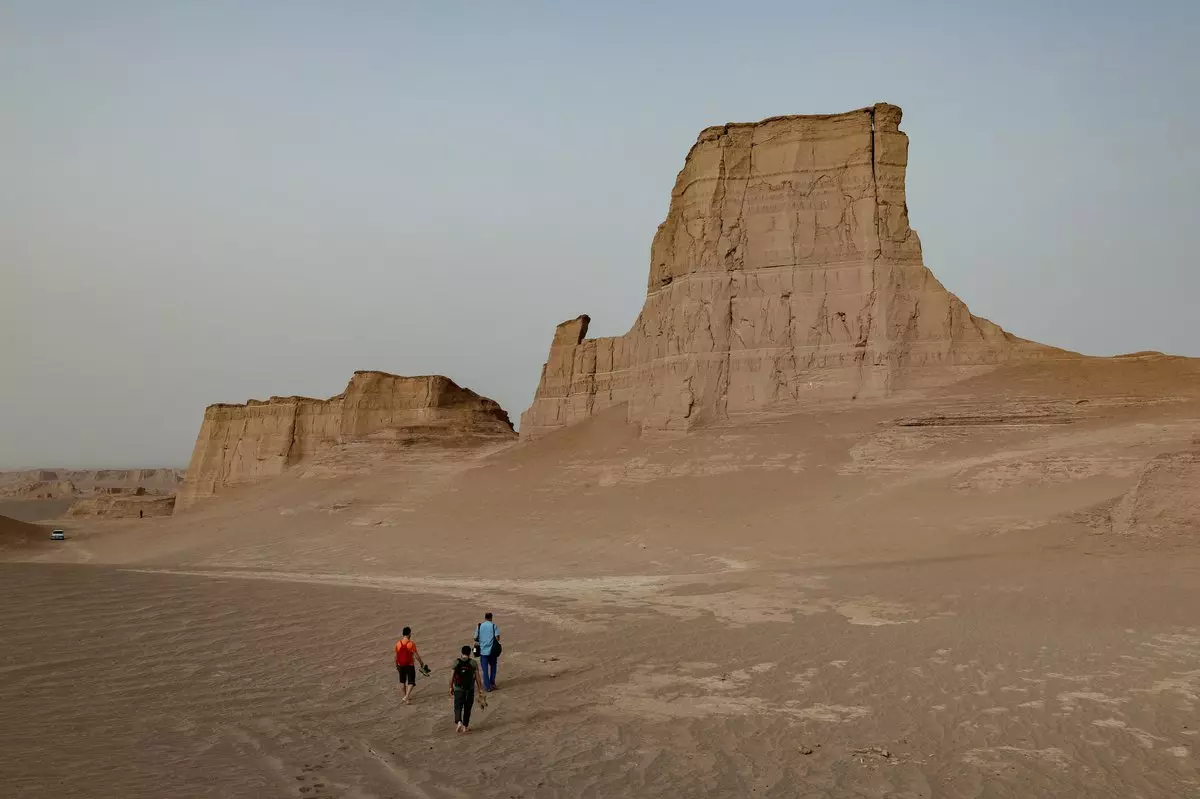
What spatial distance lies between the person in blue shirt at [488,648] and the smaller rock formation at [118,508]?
227ft

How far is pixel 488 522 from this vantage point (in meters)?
31.5

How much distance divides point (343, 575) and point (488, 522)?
338 inches

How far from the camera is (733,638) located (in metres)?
12.8

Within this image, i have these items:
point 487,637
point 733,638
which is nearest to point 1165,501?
point 733,638

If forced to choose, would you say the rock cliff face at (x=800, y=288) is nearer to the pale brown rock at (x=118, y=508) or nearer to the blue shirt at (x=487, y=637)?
the blue shirt at (x=487, y=637)

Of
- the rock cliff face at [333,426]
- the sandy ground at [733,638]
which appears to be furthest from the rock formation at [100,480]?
the sandy ground at [733,638]

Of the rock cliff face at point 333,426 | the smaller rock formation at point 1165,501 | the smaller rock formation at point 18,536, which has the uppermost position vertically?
the rock cliff face at point 333,426

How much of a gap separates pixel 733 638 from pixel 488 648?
4594 millimetres

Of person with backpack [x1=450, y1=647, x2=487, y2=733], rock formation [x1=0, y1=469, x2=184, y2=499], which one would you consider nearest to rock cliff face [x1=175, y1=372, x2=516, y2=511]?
person with backpack [x1=450, y1=647, x2=487, y2=733]

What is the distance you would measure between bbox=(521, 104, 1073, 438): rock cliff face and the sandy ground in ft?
7.26

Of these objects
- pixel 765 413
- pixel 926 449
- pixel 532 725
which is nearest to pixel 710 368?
pixel 765 413

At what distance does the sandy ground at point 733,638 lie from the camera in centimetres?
739

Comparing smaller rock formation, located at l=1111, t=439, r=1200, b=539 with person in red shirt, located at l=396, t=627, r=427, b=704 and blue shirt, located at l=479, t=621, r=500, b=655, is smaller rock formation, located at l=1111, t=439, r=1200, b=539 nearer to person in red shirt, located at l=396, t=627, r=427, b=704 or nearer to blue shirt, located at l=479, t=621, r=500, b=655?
blue shirt, located at l=479, t=621, r=500, b=655

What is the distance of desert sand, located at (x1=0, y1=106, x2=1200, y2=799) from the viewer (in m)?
7.67
